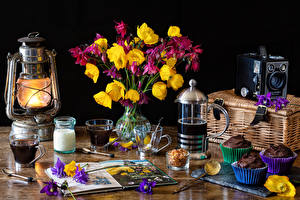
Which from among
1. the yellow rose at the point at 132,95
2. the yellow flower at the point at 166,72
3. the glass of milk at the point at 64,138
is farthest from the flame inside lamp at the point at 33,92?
the yellow flower at the point at 166,72

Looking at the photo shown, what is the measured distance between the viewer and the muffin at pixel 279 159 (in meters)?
1.66

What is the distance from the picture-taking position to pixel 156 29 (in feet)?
7.88

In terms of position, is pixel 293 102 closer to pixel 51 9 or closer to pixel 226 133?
pixel 226 133

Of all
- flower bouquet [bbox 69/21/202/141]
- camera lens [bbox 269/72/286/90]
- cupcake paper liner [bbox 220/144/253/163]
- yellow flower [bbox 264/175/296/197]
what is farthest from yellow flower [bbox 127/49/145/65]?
yellow flower [bbox 264/175/296/197]

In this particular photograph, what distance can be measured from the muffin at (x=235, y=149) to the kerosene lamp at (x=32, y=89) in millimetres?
770

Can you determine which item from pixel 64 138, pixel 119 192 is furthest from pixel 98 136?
pixel 119 192

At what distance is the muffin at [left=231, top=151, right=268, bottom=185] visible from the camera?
1.54 m

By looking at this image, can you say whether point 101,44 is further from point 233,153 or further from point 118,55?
point 233,153

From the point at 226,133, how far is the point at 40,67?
84 centimetres

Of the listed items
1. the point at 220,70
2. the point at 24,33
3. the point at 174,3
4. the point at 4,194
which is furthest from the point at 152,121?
the point at 4,194

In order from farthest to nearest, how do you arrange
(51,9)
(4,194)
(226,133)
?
(51,9)
(226,133)
(4,194)

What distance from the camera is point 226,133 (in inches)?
80.9

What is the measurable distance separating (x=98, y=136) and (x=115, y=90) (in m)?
0.20

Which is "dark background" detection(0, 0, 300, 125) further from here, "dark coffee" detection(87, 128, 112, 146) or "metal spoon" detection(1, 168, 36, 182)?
"metal spoon" detection(1, 168, 36, 182)
